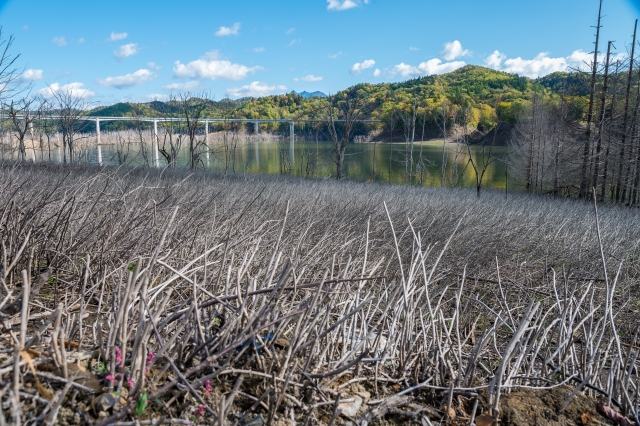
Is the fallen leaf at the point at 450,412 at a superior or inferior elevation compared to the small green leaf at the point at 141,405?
inferior

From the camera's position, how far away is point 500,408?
1.73m

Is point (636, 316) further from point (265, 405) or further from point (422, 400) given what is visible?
point (265, 405)

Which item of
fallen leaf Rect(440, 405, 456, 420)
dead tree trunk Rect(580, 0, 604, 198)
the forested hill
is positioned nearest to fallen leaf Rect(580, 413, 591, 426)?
fallen leaf Rect(440, 405, 456, 420)

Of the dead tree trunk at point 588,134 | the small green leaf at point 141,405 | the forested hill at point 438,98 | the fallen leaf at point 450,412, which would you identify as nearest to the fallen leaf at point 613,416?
the fallen leaf at point 450,412

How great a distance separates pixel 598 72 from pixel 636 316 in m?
21.0

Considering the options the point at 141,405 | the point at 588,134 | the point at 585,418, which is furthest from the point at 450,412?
the point at 588,134

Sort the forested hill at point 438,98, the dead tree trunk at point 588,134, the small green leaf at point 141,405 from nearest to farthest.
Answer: the small green leaf at point 141,405 → the dead tree trunk at point 588,134 → the forested hill at point 438,98

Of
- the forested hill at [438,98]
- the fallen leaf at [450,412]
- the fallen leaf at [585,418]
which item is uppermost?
the forested hill at [438,98]

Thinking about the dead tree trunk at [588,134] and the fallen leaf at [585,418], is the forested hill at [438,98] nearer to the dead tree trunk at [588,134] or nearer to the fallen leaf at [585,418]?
the dead tree trunk at [588,134]

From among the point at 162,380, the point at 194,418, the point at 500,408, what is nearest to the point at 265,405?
the point at 194,418

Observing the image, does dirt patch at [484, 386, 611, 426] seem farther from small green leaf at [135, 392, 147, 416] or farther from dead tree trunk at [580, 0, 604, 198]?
dead tree trunk at [580, 0, 604, 198]

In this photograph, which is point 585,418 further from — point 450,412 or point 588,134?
point 588,134

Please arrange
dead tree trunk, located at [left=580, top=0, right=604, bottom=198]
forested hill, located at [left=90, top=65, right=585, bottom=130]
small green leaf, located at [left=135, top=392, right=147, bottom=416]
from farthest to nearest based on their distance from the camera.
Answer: forested hill, located at [left=90, top=65, right=585, bottom=130]
dead tree trunk, located at [left=580, top=0, right=604, bottom=198]
small green leaf, located at [left=135, top=392, right=147, bottom=416]

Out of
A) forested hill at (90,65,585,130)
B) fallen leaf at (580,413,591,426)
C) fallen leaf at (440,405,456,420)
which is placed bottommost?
fallen leaf at (580,413,591,426)
